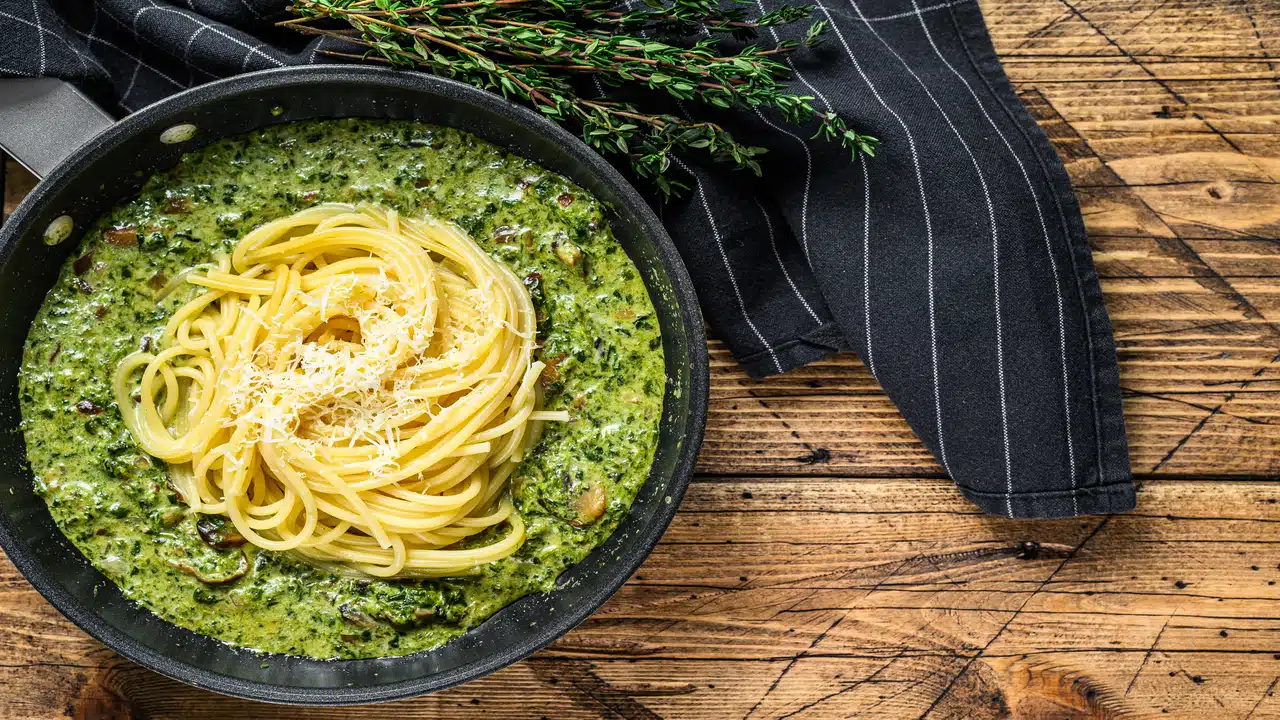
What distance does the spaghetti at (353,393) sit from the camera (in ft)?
8.01

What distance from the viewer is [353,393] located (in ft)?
8.02

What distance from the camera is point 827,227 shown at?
2.89 metres

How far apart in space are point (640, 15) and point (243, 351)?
1.39 meters

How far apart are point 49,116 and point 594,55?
153 centimetres

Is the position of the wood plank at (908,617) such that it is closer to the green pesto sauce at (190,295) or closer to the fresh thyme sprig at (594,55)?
the green pesto sauce at (190,295)

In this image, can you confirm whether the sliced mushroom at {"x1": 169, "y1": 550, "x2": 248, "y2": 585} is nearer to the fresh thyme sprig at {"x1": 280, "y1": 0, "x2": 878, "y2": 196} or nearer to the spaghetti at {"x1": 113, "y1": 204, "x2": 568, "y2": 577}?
the spaghetti at {"x1": 113, "y1": 204, "x2": 568, "y2": 577}

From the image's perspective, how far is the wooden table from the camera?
10.1 feet

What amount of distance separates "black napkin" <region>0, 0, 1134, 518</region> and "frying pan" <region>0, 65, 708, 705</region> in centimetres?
36

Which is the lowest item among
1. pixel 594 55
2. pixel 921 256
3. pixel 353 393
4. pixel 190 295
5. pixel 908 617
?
pixel 908 617

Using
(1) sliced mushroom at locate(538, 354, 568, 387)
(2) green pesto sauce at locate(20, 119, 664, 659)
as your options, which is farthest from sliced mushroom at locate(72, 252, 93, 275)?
(1) sliced mushroom at locate(538, 354, 568, 387)

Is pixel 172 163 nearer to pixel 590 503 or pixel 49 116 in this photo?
pixel 49 116

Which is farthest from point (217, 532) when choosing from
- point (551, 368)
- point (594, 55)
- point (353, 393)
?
point (594, 55)

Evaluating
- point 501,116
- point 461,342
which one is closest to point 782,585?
point 461,342

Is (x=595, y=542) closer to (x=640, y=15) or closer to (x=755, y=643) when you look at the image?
(x=755, y=643)
